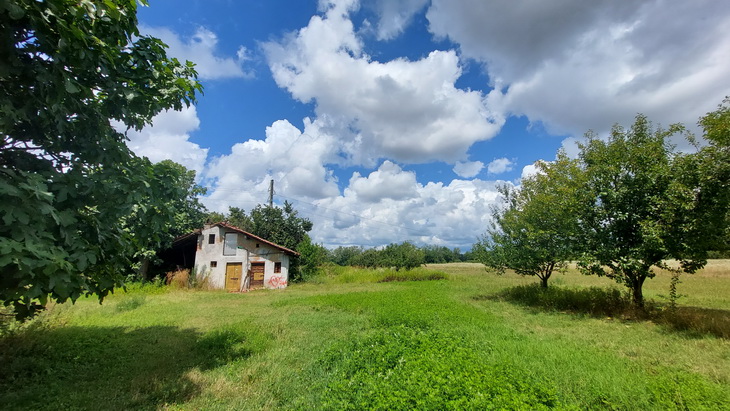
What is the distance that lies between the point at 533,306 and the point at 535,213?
14.2 feet

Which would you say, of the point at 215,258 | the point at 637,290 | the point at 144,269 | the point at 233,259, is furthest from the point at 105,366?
the point at 144,269

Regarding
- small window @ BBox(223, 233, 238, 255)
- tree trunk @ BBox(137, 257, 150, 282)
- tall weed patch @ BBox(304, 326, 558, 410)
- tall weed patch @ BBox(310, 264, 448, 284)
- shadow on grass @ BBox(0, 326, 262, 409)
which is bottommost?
shadow on grass @ BBox(0, 326, 262, 409)

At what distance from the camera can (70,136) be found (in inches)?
174

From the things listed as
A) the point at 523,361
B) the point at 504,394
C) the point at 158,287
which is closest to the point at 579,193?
the point at 523,361

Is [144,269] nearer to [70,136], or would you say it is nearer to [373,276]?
[373,276]

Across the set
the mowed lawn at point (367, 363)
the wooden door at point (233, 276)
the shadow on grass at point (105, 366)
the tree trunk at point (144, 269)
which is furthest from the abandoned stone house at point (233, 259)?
the shadow on grass at point (105, 366)

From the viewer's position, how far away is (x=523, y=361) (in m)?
6.02

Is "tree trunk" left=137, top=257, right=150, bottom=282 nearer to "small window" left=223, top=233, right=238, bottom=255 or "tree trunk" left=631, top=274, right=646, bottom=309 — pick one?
"small window" left=223, top=233, right=238, bottom=255

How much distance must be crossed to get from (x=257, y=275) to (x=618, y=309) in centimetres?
2005

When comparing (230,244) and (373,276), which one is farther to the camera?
(373,276)

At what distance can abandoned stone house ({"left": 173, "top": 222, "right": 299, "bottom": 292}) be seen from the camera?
21.2 meters

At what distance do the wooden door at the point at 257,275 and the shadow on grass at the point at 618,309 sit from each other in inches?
567

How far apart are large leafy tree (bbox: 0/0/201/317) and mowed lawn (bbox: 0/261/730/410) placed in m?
2.42

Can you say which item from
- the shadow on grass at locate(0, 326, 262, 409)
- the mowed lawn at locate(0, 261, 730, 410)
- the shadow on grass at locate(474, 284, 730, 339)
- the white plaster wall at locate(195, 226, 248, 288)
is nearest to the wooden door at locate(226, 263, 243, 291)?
the white plaster wall at locate(195, 226, 248, 288)
